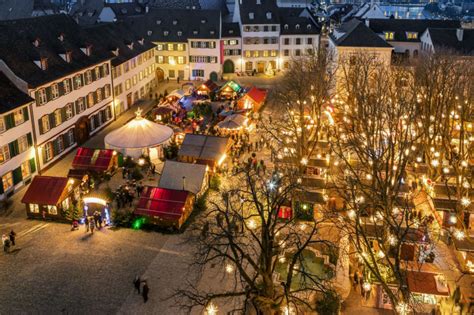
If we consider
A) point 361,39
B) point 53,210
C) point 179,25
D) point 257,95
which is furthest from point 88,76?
point 179,25

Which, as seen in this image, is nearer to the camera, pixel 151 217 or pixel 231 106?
pixel 151 217

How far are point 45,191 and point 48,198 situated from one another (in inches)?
28.6

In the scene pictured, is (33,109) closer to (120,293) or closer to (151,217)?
(151,217)

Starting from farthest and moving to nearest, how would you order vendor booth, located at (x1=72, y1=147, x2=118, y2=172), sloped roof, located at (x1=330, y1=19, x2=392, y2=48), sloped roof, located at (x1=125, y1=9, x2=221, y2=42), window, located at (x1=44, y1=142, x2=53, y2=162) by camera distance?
sloped roof, located at (x1=125, y1=9, x2=221, y2=42) < sloped roof, located at (x1=330, y1=19, x2=392, y2=48) < window, located at (x1=44, y1=142, x2=53, y2=162) < vendor booth, located at (x1=72, y1=147, x2=118, y2=172)

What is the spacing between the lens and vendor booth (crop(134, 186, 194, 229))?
33.7 meters

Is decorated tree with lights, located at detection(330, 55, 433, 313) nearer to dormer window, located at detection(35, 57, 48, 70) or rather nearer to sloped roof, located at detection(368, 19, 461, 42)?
dormer window, located at detection(35, 57, 48, 70)

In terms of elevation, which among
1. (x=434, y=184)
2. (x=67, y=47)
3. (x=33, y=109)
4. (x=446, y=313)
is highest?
(x=67, y=47)

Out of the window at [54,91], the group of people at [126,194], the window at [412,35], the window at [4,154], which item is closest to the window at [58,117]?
the window at [54,91]

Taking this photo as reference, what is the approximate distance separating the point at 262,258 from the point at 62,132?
31.1 m

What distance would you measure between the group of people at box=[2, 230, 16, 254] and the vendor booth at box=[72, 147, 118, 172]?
36.8 feet

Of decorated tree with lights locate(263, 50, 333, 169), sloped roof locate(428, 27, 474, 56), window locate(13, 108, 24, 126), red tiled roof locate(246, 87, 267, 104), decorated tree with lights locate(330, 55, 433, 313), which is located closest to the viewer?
decorated tree with lights locate(330, 55, 433, 313)

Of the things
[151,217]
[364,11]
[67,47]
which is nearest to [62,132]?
[67,47]

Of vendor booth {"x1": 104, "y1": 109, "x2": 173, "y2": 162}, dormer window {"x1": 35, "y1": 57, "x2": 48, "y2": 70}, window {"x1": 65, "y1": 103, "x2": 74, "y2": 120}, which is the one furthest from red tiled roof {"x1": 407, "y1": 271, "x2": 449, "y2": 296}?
window {"x1": 65, "y1": 103, "x2": 74, "y2": 120}

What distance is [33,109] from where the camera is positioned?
Answer: 41219mm
